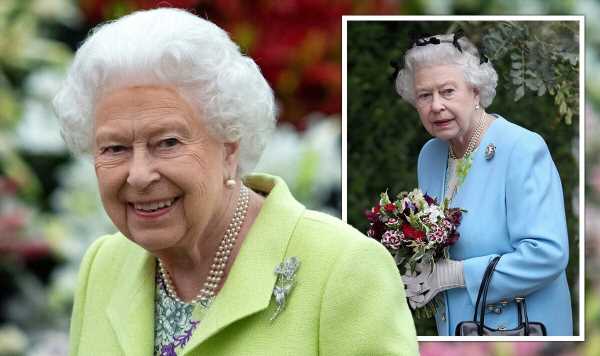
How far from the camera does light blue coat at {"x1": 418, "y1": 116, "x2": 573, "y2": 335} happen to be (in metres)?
2.70

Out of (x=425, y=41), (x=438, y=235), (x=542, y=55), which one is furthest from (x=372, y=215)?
(x=542, y=55)

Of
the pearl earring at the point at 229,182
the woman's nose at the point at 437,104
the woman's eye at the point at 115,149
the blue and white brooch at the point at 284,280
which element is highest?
the woman's nose at the point at 437,104

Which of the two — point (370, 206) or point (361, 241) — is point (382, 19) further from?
point (361, 241)

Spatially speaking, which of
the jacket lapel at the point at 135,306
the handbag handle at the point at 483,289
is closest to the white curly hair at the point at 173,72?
the jacket lapel at the point at 135,306

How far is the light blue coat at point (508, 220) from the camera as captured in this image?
8.87 ft

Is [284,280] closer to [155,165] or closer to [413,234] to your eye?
[155,165]

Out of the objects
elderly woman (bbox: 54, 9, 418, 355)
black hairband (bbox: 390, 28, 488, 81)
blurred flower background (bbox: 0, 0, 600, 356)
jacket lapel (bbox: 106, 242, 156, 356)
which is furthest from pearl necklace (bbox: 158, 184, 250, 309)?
blurred flower background (bbox: 0, 0, 600, 356)

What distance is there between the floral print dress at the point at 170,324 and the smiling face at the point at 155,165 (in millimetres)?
179

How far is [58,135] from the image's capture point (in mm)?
3678

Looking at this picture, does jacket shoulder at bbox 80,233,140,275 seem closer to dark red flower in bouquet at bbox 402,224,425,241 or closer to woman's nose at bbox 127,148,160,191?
woman's nose at bbox 127,148,160,191

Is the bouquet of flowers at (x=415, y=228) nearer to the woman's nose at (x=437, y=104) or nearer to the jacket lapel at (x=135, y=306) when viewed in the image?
the woman's nose at (x=437, y=104)

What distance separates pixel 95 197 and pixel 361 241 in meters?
1.48

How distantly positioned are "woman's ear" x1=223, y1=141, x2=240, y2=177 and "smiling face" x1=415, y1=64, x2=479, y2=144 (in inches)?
21.7

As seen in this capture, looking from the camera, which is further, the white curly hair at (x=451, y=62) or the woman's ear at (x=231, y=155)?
the white curly hair at (x=451, y=62)
